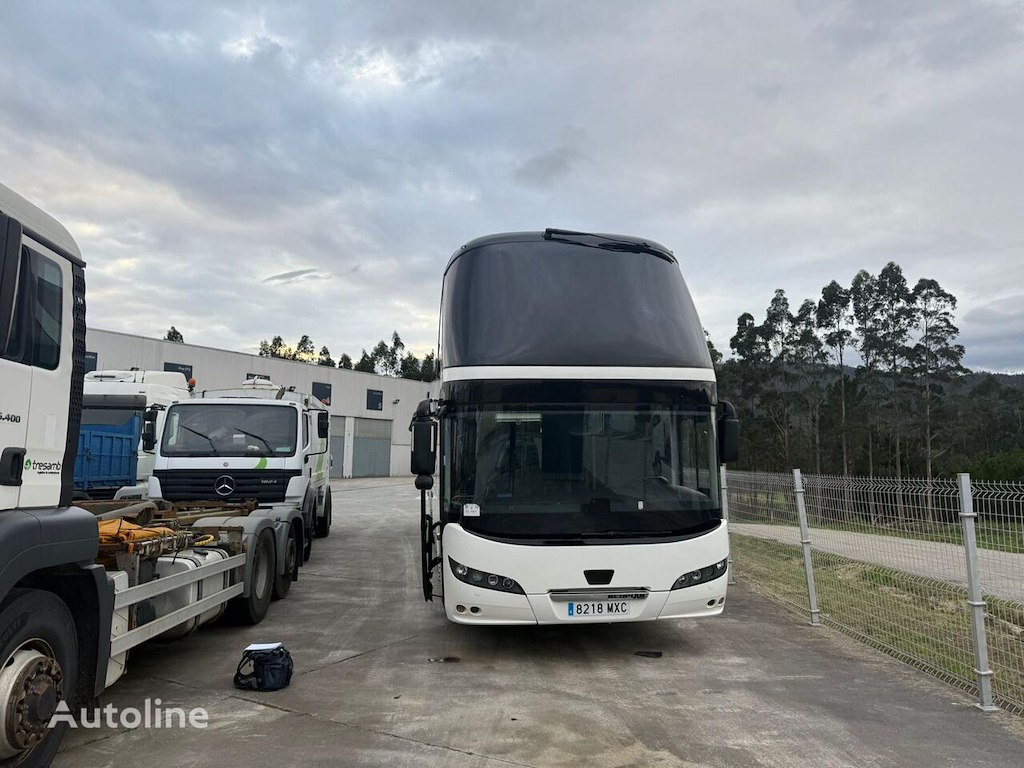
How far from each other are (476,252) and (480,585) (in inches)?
117

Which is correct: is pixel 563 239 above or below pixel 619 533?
above

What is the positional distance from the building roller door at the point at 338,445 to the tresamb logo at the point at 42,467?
140 feet

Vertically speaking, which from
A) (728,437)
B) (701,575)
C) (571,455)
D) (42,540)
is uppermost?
(728,437)

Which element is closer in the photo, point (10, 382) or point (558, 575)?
point (10, 382)

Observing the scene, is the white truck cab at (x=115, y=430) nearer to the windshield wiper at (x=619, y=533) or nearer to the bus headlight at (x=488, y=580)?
the bus headlight at (x=488, y=580)

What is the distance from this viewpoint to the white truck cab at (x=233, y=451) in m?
9.32

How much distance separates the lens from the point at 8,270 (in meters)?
3.32

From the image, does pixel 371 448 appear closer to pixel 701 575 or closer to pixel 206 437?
pixel 206 437

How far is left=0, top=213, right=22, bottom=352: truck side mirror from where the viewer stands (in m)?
3.29

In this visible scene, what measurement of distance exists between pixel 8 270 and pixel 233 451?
21.8 ft

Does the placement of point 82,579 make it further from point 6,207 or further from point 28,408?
point 6,207

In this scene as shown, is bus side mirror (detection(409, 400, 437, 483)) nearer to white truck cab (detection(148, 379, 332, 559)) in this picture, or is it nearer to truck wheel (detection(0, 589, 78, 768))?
truck wheel (detection(0, 589, 78, 768))

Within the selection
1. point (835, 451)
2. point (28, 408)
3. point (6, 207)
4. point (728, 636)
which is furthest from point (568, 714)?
point (835, 451)

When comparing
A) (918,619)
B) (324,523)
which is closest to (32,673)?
(918,619)
